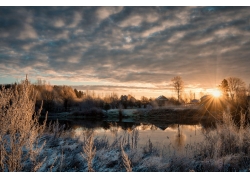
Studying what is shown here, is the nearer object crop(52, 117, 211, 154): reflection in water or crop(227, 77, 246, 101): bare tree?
crop(227, 77, 246, 101): bare tree

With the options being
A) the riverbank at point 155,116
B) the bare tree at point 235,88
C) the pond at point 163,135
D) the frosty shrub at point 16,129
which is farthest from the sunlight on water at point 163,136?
the riverbank at point 155,116

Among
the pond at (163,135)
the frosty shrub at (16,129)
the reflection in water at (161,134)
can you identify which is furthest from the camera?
the reflection in water at (161,134)


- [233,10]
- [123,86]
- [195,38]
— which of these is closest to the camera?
[233,10]

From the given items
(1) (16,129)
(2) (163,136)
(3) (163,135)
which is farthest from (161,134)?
(1) (16,129)

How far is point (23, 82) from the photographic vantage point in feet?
13.6

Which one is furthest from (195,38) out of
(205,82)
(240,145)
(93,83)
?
(93,83)

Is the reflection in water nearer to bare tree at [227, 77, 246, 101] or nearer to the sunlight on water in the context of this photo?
the sunlight on water

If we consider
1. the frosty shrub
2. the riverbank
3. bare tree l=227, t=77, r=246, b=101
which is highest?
bare tree l=227, t=77, r=246, b=101

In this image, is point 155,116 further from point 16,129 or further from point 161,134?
point 16,129

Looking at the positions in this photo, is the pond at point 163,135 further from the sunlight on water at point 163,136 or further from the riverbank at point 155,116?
the riverbank at point 155,116

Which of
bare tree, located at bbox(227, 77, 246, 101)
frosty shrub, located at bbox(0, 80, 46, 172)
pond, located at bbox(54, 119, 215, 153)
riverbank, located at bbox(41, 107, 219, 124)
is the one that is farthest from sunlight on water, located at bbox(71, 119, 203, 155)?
riverbank, located at bbox(41, 107, 219, 124)

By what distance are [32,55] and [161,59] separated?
181 inches

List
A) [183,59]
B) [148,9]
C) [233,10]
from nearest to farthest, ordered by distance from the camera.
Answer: [233,10] → [148,9] → [183,59]

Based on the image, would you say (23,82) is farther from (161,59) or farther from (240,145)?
(240,145)
